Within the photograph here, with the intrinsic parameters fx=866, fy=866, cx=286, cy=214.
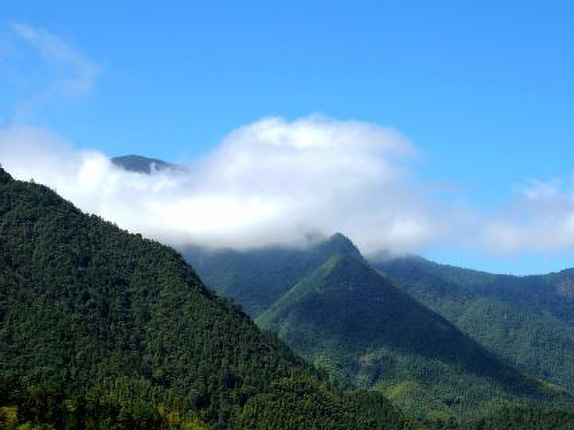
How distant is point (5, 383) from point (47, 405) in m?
10.5

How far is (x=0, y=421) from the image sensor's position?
176m

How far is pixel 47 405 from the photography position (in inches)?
7692

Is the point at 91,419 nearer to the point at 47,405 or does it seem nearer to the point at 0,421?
the point at 47,405

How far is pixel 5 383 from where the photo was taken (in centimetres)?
19400

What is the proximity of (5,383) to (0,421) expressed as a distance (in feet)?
61.1

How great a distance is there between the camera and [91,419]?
200m

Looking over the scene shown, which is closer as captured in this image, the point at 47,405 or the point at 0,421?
the point at 0,421

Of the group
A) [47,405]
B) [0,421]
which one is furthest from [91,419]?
[0,421]

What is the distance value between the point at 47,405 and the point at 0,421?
63.6ft

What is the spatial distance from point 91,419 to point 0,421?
2717cm

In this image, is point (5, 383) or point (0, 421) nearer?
point (0, 421)
